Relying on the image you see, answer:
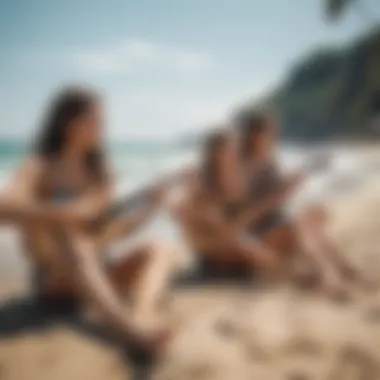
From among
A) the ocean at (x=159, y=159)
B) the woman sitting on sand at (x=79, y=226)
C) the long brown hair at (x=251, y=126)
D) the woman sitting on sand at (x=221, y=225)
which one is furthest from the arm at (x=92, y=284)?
the long brown hair at (x=251, y=126)

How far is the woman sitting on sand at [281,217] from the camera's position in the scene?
1426mm

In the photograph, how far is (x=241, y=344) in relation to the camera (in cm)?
118

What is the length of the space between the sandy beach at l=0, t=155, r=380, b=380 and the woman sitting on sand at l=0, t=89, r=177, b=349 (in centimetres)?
6

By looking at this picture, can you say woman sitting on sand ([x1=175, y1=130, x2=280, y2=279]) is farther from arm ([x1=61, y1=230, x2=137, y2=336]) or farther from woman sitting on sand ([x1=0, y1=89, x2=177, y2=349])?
arm ([x1=61, y1=230, x2=137, y2=336])

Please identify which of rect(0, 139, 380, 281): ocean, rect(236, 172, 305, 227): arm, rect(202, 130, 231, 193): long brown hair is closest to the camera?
rect(0, 139, 380, 281): ocean

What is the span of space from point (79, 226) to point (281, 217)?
58 centimetres

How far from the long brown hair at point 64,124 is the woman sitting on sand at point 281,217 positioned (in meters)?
0.37

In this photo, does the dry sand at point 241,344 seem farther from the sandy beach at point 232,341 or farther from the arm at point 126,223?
the arm at point 126,223

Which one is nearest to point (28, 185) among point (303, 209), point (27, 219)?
point (27, 219)

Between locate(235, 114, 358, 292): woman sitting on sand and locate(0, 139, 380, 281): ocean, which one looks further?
locate(235, 114, 358, 292): woman sitting on sand

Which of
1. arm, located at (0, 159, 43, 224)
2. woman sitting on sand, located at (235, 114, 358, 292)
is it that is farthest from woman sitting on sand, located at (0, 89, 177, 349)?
woman sitting on sand, located at (235, 114, 358, 292)

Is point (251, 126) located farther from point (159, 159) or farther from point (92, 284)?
point (92, 284)

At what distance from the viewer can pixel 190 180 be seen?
139cm

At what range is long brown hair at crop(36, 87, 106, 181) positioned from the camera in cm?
119
